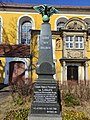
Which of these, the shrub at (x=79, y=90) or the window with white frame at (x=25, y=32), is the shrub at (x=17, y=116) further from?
the window with white frame at (x=25, y=32)

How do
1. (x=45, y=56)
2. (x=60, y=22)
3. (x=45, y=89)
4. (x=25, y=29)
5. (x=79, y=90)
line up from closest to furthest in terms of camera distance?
(x=45, y=89) → (x=45, y=56) → (x=79, y=90) → (x=60, y=22) → (x=25, y=29)

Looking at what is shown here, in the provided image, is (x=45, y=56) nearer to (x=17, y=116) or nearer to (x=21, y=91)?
(x=17, y=116)

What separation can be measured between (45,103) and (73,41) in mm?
17756

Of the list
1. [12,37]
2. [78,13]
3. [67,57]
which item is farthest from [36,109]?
[78,13]

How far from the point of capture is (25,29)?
101 feet

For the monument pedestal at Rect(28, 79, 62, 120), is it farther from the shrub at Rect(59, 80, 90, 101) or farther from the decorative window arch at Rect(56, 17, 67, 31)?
the decorative window arch at Rect(56, 17, 67, 31)

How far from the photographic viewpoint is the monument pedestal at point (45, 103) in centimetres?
818

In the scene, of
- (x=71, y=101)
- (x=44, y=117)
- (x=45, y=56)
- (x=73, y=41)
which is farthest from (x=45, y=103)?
(x=73, y=41)

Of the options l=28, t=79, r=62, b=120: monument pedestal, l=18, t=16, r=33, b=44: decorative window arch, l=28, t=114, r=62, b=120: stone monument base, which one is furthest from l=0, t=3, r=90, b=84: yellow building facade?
l=28, t=114, r=62, b=120: stone monument base

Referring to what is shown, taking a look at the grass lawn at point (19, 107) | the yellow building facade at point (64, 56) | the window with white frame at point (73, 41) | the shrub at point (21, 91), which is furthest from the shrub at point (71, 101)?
the window with white frame at point (73, 41)

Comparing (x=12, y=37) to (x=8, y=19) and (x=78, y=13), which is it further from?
(x=78, y=13)

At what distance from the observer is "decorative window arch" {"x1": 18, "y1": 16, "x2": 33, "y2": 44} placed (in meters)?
30.3

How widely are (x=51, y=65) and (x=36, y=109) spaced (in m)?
1.71

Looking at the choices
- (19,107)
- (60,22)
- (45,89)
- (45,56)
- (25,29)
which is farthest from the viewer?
(25,29)
